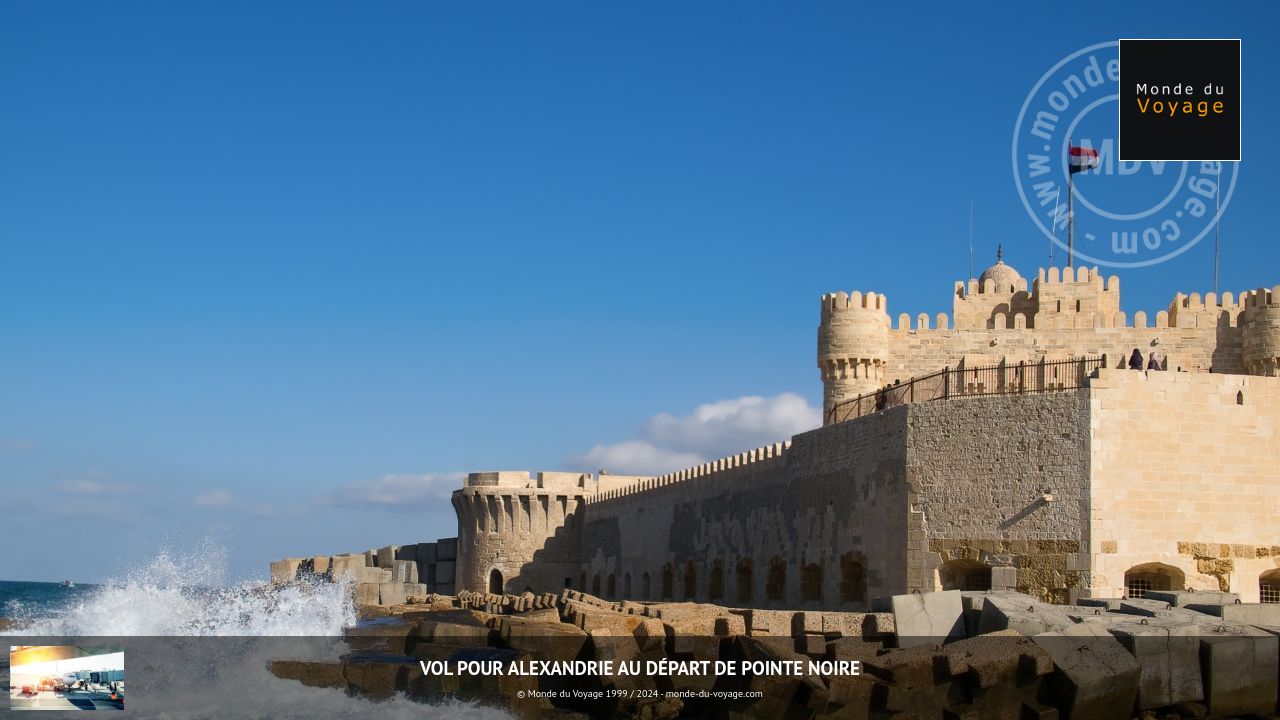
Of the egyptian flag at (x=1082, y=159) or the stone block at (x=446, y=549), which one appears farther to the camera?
the stone block at (x=446, y=549)

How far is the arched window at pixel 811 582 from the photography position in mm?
25000

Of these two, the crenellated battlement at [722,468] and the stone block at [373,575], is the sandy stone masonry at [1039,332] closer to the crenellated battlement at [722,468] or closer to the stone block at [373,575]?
the crenellated battlement at [722,468]

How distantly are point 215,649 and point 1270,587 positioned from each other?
48.0 ft

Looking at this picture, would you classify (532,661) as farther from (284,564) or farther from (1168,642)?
(284,564)

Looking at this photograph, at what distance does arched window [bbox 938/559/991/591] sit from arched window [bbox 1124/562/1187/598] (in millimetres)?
1947

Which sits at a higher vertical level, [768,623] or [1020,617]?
[1020,617]

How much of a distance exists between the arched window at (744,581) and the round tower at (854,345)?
12.0 ft

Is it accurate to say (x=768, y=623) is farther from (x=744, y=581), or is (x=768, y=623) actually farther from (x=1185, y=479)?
(x=744, y=581)

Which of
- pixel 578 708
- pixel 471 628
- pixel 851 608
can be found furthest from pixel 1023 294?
pixel 578 708

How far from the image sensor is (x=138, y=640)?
20.0 meters

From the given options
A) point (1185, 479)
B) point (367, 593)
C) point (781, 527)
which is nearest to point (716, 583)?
point (781, 527)

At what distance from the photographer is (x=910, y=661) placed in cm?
1402

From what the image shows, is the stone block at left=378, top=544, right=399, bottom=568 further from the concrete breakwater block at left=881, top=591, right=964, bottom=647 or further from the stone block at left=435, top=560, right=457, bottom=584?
the concrete breakwater block at left=881, top=591, right=964, bottom=647

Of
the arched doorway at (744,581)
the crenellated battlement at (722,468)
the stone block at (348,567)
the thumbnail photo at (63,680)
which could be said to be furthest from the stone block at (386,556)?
the thumbnail photo at (63,680)
